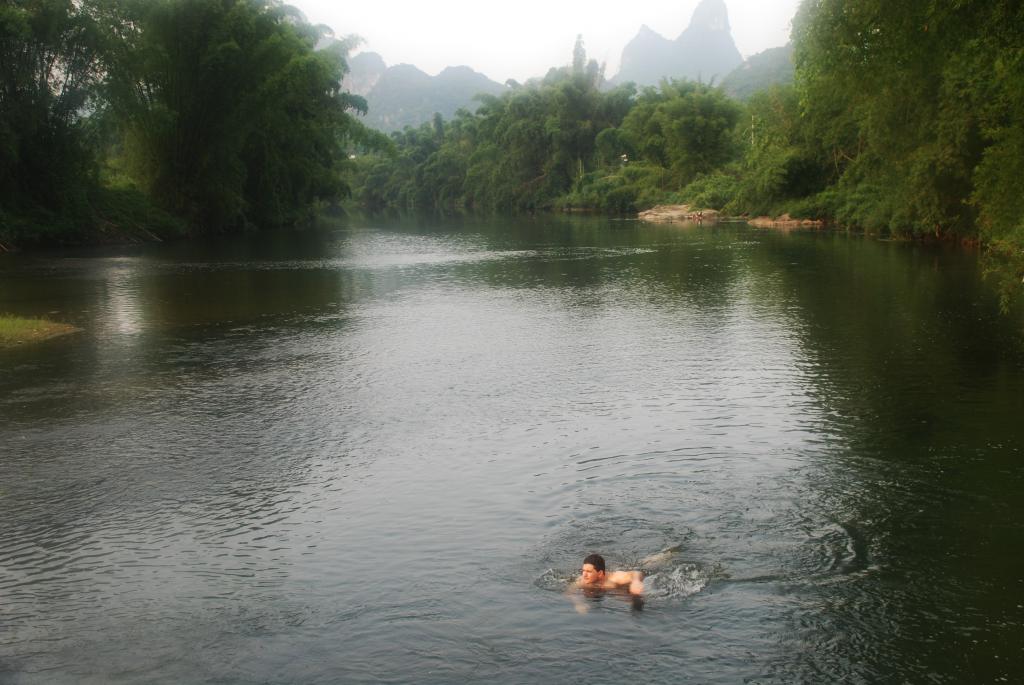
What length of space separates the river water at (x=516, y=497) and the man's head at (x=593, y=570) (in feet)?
0.84

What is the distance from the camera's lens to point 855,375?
19.0 meters

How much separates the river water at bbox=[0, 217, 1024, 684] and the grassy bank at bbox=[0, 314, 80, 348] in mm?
926

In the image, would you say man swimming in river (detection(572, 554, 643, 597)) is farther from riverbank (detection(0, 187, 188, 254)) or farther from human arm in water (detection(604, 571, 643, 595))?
riverbank (detection(0, 187, 188, 254))

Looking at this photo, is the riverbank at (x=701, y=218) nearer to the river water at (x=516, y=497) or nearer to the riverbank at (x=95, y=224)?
the river water at (x=516, y=497)

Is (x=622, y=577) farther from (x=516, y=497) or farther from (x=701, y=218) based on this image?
(x=701, y=218)

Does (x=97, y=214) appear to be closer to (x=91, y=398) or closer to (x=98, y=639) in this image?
(x=91, y=398)

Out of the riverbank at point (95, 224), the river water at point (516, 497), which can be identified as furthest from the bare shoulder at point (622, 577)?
the riverbank at point (95, 224)

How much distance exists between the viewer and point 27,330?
24.8m

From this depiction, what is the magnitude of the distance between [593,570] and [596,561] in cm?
10

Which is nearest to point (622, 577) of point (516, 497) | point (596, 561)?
point (596, 561)

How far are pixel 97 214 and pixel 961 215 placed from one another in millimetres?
47150

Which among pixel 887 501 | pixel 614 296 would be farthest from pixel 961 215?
pixel 887 501

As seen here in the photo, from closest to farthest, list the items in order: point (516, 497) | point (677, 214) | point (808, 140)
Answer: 1. point (516, 497)
2. point (808, 140)
3. point (677, 214)

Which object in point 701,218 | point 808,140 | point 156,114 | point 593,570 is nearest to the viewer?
point 593,570
